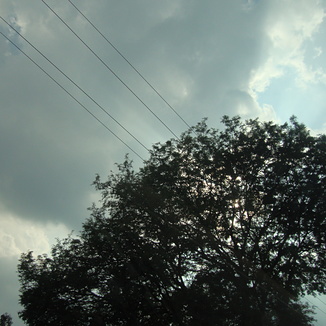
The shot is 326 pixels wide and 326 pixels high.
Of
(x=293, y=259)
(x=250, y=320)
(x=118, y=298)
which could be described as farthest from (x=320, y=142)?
(x=118, y=298)

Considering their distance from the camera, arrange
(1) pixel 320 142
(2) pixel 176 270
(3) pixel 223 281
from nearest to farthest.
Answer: (3) pixel 223 281, (2) pixel 176 270, (1) pixel 320 142

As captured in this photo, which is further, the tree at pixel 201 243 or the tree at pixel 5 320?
the tree at pixel 5 320

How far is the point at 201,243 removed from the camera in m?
17.8

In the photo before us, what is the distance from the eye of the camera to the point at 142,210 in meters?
18.3

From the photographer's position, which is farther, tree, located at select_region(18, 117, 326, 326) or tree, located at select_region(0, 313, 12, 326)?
tree, located at select_region(0, 313, 12, 326)

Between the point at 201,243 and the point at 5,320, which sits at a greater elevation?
the point at 5,320

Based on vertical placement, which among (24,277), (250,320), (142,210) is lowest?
(250,320)

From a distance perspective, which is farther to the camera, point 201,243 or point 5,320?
point 5,320

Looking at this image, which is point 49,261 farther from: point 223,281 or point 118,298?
point 223,281

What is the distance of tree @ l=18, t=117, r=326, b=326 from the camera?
1733 cm

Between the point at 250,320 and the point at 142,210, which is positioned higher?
the point at 142,210

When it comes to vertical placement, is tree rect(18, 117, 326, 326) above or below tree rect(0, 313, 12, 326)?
below

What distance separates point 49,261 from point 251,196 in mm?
14243

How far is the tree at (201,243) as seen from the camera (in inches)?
682
